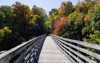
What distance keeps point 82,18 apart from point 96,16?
60.9 ft

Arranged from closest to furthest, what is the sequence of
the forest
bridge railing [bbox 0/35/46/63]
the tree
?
bridge railing [bbox 0/35/46/63] → the forest → the tree

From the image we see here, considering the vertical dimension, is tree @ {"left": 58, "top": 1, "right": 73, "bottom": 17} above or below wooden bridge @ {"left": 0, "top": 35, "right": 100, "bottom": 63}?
above

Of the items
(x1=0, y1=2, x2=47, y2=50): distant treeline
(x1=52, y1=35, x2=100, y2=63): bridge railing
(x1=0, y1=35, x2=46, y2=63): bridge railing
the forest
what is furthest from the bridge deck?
(x1=0, y1=2, x2=47, y2=50): distant treeline

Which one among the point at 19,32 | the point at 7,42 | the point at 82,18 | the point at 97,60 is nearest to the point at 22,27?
the point at 19,32

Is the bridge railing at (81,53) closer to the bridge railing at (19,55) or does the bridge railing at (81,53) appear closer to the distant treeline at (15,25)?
the bridge railing at (19,55)

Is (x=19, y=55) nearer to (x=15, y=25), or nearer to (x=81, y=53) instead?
(x=81, y=53)

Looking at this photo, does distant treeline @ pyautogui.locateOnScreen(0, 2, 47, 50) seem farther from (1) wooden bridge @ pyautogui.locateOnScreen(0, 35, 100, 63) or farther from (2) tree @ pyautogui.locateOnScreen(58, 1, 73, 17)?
(1) wooden bridge @ pyautogui.locateOnScreen(0, 35, 100, 63)

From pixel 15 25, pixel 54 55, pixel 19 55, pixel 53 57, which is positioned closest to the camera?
pixel 19 55

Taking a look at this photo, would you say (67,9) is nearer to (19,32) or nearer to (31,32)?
(31,32)

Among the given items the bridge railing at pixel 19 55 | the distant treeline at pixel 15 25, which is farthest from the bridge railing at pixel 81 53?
the distant treeline at pixel 15 25

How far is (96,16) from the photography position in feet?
110

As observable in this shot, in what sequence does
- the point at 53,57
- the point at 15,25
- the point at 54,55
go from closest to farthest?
the point at 53,57 → the point at 54,55 → the point at 15,25

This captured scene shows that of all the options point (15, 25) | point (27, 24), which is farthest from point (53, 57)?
point (27, 24)

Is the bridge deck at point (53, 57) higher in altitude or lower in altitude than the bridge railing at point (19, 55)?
lower
